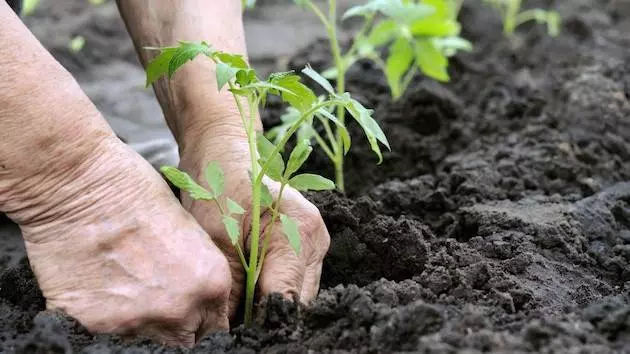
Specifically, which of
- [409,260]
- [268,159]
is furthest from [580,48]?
[268,159]

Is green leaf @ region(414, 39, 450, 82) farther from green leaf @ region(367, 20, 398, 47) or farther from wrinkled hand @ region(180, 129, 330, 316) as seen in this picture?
wrinkled hand @ region(180, 129, 330, 316)

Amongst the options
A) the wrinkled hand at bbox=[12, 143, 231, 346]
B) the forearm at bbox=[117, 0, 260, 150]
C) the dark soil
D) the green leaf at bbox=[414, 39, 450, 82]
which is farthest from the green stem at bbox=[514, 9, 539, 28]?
the wrinkled hand at bbox=[12, 143, 231, 346]

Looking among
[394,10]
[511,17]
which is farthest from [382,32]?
[511,17]

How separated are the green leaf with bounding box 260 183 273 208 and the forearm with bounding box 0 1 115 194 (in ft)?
1.05

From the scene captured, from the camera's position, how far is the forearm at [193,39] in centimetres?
181

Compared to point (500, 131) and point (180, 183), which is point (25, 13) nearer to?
point (500, 131)

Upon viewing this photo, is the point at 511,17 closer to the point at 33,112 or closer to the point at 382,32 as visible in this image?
the point at 382,32

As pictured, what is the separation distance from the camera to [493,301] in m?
1.48

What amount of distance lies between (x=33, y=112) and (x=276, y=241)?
1.62ft

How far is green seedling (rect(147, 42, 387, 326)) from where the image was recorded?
1.39 meters

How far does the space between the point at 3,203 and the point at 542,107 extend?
1.89 meters

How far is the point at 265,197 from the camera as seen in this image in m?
1.49

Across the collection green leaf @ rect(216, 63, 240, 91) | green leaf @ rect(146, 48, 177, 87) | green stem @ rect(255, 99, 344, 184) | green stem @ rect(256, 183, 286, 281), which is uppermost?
green leaf @ rect(216, 63, 240, 91)

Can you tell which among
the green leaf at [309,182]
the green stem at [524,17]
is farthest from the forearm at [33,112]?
the green stem at [524,17]
